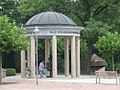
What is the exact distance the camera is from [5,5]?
66938mm

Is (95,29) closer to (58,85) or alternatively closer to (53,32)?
(53,32)

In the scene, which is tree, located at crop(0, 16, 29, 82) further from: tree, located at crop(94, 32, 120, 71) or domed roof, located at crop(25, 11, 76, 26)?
tree, located at crop(94, 32, 120, 71)

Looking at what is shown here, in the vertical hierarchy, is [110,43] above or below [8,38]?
above

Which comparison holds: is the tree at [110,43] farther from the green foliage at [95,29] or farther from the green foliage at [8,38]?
the green foliage at [8,38]

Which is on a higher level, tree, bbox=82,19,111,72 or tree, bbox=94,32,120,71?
tree, bbox=82,19,111,72

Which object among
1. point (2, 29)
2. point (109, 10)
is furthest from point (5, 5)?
point (2, 29)

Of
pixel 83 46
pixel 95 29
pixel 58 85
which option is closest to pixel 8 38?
pixel 58 85

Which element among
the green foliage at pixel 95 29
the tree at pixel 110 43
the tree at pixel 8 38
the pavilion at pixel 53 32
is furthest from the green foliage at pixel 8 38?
the green foliage at pixel 95 29

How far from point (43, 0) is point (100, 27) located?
22.1 ft

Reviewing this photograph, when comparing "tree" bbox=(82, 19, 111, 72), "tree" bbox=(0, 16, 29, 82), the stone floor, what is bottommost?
the stone floor

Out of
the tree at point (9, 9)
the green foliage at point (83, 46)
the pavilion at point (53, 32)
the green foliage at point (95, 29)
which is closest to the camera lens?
the pavilion at point (53, 32)

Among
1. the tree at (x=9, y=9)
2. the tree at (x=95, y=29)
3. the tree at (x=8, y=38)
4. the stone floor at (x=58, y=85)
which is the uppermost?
the tree at (x=9, y=9)

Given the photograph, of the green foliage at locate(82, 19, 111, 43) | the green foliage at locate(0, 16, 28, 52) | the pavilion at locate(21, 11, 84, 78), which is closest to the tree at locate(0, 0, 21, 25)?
the green foliage at locate(82, 19, 111, 43)

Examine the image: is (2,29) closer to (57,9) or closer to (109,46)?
(109,46)
